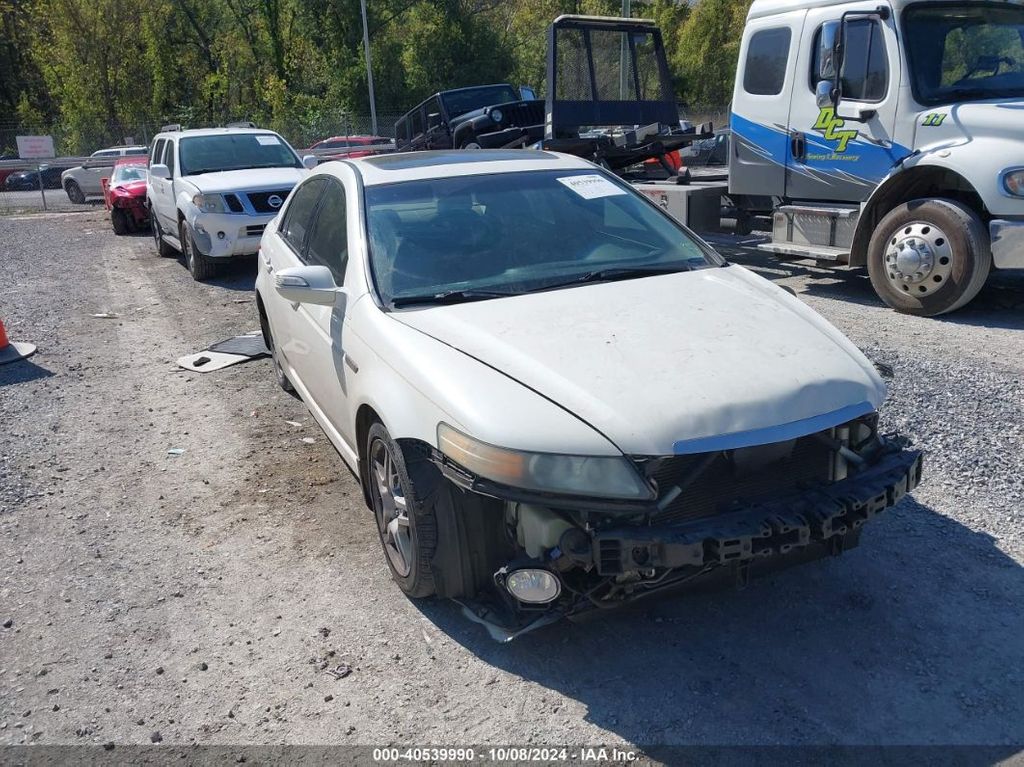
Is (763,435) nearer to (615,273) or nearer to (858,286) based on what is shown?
(615,273)

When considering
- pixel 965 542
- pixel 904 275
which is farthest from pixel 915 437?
pixel 904 275

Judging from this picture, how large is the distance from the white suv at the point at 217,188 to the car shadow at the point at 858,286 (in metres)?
5.57

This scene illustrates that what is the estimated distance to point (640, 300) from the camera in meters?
3.81

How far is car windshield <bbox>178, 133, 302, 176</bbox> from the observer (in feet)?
38.9

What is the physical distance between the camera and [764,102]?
28.9ft

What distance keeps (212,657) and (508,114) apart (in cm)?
1138

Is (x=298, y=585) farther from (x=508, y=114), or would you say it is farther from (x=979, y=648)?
(x=508, y=114)

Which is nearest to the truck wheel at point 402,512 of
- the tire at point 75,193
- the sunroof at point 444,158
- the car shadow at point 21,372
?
the sunroof at point 444,158

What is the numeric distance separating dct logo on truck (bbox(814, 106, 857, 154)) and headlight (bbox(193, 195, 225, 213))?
6731mm

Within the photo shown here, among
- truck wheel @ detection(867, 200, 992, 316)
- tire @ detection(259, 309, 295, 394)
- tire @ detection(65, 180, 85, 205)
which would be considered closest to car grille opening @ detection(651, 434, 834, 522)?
tire @ detection(259, 309, 295, 394)

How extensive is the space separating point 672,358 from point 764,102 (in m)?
6.47

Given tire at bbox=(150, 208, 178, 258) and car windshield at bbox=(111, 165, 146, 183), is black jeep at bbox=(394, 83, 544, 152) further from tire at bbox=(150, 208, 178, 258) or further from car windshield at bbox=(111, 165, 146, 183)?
car windshield at bbox=(111, 165, 146, 183)

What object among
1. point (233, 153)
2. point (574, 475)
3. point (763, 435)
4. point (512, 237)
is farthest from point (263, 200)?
point (763, 435)

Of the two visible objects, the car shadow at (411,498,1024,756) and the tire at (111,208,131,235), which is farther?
the tire at (111,208,131,235)
